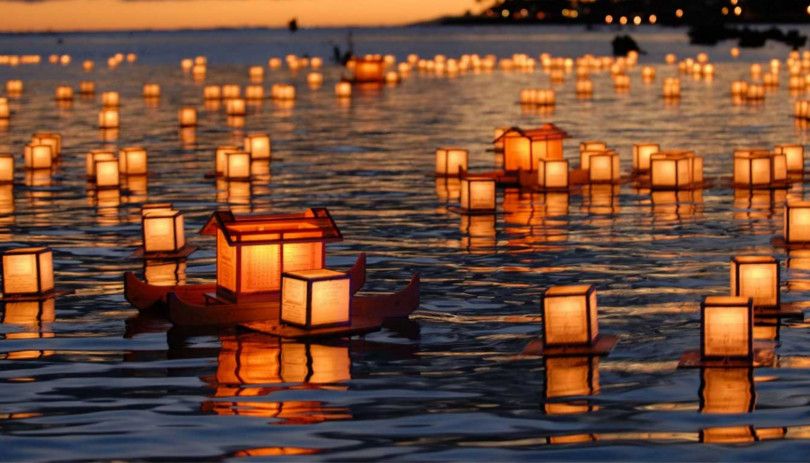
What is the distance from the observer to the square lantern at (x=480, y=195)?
24.7m

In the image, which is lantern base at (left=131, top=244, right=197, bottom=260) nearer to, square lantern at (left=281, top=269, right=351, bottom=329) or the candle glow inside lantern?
the candle glow inside lantern

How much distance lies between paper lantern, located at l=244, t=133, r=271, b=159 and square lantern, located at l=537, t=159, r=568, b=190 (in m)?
8.47

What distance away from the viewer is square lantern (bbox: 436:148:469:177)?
30.5 metres

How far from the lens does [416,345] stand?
14570 mm

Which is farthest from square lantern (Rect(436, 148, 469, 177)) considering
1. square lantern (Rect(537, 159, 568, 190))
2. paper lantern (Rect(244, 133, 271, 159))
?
paper lantern (Rect(244, 133, 271, 159))

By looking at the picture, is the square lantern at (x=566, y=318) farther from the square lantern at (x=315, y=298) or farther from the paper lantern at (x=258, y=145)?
the paper lantern at (x=258, y=145)

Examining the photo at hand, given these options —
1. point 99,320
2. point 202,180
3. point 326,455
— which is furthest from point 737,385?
point 202,180

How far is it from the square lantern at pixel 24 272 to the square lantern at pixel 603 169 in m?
13.6

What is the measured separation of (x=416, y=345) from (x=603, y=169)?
48.5 ft

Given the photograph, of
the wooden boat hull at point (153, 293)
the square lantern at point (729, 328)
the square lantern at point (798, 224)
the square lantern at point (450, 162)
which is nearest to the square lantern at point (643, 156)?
the square lantern at point (450, 162)

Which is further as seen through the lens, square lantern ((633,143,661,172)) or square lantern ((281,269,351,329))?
square lantern ((633,143,661,172))

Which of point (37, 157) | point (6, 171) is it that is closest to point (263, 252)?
point (6, 171)

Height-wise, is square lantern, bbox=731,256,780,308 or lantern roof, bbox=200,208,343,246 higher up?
lantern roof, bbox=200,208,343,246

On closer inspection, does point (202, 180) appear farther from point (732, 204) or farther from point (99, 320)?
point (99, 320)
